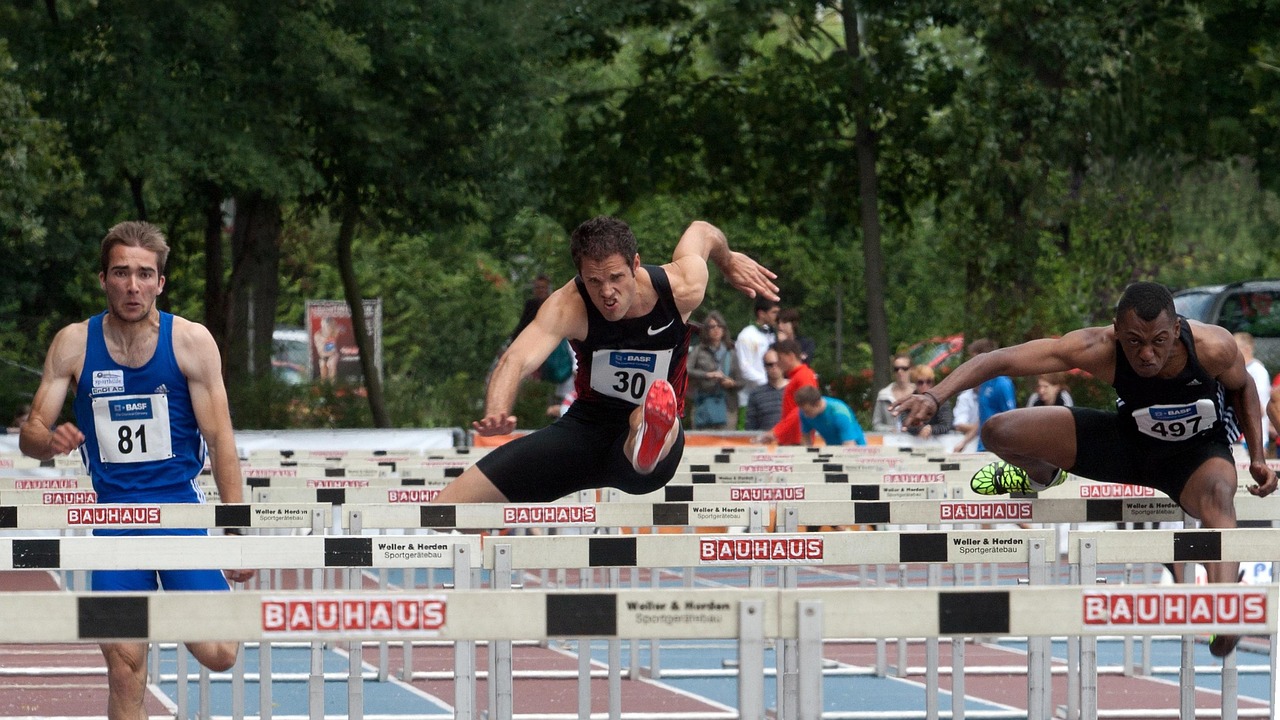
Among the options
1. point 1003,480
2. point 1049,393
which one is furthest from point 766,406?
point 1003,480

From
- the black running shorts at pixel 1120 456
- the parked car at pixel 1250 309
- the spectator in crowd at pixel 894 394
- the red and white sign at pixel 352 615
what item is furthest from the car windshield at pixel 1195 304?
the red and white sign at pixel 352 615

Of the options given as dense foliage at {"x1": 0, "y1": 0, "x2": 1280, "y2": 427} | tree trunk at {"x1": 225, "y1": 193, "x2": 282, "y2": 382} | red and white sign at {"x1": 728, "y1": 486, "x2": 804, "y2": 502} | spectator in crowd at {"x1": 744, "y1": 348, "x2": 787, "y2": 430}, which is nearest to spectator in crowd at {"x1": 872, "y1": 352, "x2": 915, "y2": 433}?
spectator in crowd at {"x1": 744, "y1": 348, "x2": 787, "y2": 430}

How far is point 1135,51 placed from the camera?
2411 centimetres

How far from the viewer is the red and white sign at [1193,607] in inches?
173

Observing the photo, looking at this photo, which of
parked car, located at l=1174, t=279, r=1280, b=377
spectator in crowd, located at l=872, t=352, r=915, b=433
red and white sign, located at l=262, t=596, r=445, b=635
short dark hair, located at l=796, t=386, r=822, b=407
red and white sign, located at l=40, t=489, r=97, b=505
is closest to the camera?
red and white sign, located at l=262, t=596, r=445, b=635

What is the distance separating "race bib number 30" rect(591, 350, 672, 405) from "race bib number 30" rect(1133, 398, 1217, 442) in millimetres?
2005

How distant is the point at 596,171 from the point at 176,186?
7.30 meters

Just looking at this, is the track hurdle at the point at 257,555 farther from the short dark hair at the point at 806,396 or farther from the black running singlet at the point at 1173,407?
the short dark hair at the point at 806,396

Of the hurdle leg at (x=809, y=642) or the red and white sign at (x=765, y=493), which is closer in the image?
the hurdle leg at (x=809, y=642)

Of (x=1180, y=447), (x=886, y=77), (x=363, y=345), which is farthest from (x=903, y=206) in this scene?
(x=1180, y=447)

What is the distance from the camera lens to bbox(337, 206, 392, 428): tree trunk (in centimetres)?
2383

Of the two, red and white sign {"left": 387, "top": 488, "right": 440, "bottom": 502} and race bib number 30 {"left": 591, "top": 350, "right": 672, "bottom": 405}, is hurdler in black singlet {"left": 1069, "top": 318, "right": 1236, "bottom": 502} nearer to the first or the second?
race bib number 30 {"left": 591, "top": 350, "right": 672, "bottom": 405}

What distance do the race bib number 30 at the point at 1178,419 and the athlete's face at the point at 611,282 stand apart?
2234mm

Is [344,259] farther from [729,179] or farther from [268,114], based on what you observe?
[729,179]
